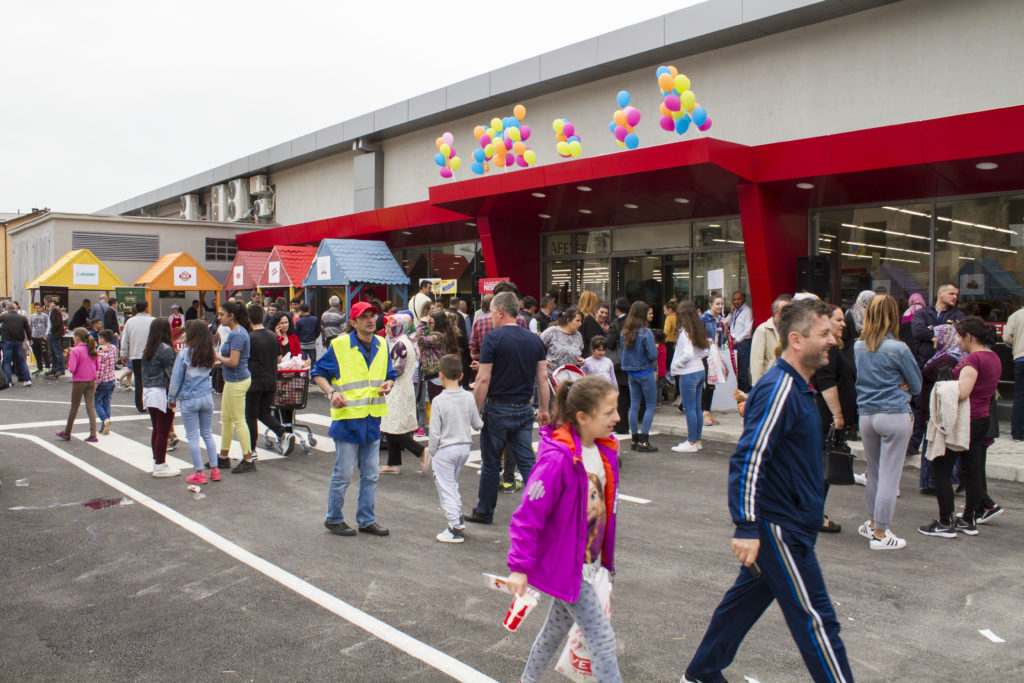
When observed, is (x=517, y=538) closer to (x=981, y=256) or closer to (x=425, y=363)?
(x=425, y=363)

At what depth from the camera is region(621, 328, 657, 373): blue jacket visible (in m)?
9.57

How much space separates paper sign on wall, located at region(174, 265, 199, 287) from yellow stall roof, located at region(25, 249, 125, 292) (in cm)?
189

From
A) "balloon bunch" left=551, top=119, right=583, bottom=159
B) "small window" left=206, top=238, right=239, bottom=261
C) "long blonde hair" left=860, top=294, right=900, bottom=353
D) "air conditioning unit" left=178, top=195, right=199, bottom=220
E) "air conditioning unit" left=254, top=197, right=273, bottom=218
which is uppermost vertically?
"air conditioning unit" left=178, top=195, right=199, bottom=220

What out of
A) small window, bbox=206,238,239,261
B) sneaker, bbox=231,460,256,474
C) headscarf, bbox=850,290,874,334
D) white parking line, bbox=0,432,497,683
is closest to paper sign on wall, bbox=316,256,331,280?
small window, bbox=206,238,239,261

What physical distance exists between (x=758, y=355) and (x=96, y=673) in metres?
5.64

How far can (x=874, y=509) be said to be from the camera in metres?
5.85

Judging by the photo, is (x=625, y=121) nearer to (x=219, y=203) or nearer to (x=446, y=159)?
(x=446, y=159)

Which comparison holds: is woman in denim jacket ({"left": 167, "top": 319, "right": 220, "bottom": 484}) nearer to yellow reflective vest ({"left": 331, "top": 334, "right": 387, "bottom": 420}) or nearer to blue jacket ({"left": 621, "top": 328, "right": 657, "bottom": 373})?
yellow reflective vest ({"left": 331, "top": 334, "right": 387, "bottom": 420})

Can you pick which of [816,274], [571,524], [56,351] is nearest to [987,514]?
[571,524]

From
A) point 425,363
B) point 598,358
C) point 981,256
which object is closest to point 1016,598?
point 598,358

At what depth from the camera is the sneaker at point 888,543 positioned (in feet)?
18.9

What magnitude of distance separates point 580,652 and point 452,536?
2961mm

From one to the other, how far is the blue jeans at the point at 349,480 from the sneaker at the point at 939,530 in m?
4.47

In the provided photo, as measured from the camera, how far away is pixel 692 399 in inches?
388
